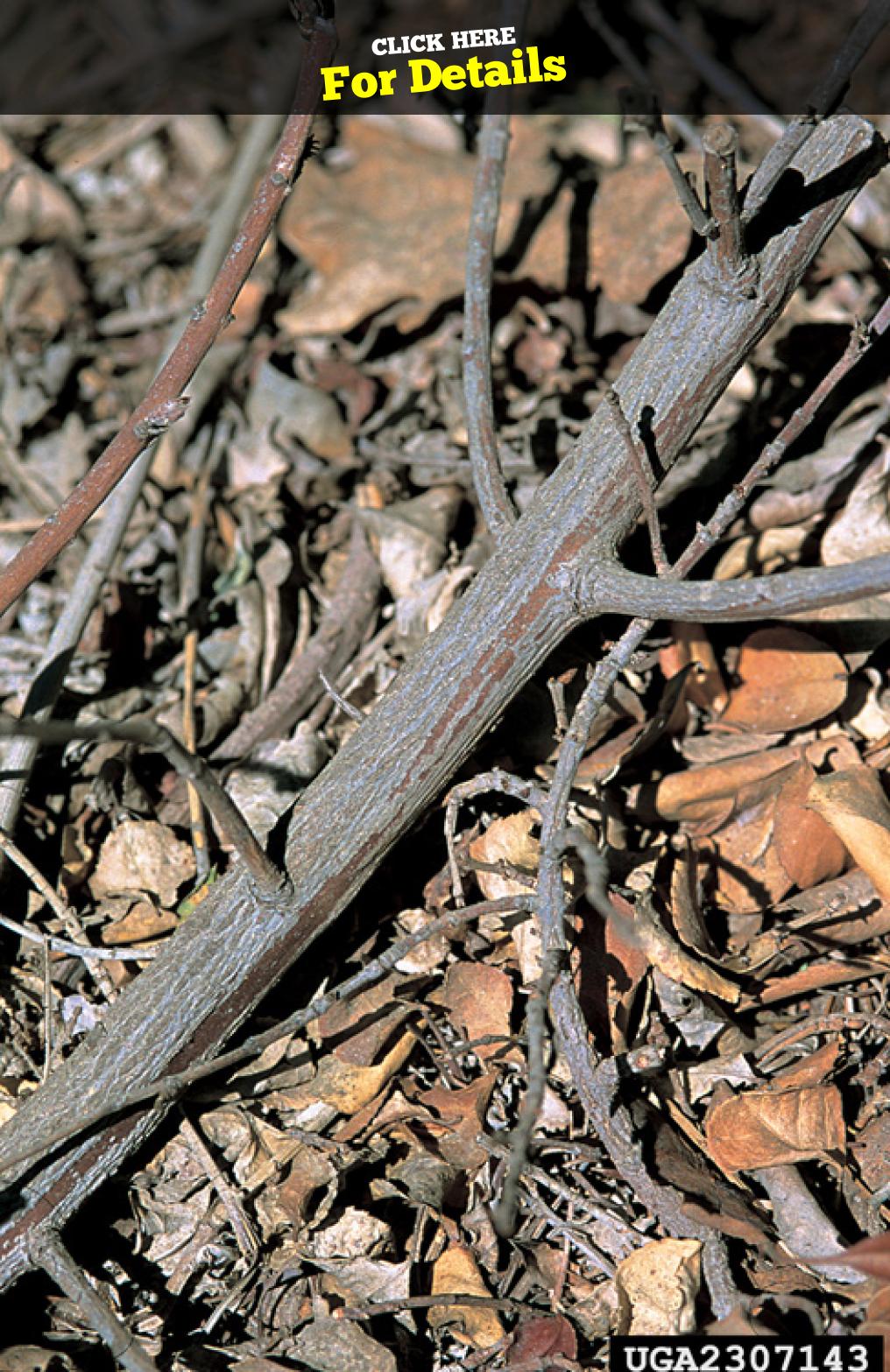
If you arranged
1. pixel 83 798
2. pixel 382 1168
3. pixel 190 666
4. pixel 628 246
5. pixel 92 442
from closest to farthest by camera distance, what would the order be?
1. pixel 382 1168
2. pixel 83 798
3. pixel 190 666
4. pixel 628 246
5. pixel 92 442

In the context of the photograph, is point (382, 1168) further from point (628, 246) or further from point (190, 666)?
point (628, 246)

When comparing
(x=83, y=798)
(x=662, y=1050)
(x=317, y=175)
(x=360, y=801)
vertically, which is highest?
(x=317, y=175)

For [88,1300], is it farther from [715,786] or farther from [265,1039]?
[715,786]

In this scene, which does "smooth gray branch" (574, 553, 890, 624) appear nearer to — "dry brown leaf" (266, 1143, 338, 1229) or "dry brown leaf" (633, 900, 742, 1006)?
"dry brown leaf" (633, 900, 742, 1006)

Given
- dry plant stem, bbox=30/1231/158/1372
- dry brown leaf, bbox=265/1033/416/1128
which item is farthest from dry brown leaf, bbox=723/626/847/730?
dry plant stem, bbox=30/1231/158/1372

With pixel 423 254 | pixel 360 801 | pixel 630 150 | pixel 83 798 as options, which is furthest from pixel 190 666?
pixel 630 150

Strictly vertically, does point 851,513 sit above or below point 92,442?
below
